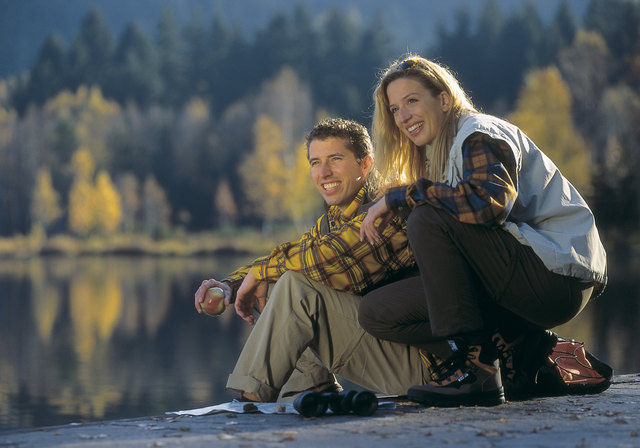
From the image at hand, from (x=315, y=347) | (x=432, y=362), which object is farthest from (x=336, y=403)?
(x=432, y=362)

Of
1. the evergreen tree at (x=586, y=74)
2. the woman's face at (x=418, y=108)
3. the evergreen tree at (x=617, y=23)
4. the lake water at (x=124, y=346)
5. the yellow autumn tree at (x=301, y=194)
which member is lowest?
the lake water at (x=124, y=346)

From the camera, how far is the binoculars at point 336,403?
252 cm

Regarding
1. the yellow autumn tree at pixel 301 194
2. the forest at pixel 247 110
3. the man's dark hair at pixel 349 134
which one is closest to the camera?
the man's dark hair at pixel 349 134

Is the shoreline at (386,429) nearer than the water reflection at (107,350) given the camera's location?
Yes

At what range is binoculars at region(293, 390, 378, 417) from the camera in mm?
2521

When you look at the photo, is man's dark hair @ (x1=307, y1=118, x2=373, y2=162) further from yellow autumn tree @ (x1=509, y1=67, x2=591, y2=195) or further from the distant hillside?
the distant hillside

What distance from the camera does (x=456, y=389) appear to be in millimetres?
2619

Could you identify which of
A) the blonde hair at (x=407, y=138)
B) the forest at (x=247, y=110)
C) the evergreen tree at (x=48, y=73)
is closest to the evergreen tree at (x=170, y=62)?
the forest at (x=247, y=110)

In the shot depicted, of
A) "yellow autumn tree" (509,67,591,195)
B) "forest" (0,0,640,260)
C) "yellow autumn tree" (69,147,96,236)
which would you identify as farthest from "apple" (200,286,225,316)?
"yellow autumn tree" (69,147,96,236)

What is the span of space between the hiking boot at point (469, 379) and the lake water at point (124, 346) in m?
5.98

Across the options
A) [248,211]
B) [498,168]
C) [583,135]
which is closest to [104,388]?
[498,168]

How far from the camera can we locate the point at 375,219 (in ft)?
8.91

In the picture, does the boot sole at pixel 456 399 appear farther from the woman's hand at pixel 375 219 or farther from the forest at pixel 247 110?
the forest at pixel 247 110

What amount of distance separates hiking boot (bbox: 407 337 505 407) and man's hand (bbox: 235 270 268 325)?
0.71m
